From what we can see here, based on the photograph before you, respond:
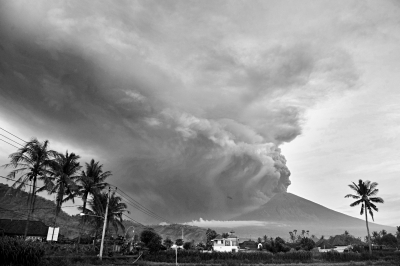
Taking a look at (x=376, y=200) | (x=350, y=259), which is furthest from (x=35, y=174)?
(x=376, y=200)

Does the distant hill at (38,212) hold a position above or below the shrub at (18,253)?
above

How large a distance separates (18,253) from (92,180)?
3330 cm

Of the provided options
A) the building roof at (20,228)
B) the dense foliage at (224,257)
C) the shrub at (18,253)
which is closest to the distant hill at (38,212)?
the building roof at (20,228)

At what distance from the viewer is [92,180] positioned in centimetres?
Answer: 5922

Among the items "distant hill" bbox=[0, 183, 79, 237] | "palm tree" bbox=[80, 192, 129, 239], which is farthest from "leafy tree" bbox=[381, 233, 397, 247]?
"distant hill" bbox=[0, 183, 79, 237]

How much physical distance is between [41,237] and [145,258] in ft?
86.2

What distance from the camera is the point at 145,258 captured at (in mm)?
62344

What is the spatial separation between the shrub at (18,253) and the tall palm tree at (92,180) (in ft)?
96.9

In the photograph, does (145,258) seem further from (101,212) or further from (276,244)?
(276,244)

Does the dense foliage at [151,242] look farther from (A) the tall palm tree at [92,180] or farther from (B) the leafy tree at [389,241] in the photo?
(B) the leafy tree at [389,241]

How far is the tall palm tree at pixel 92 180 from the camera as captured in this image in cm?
5806

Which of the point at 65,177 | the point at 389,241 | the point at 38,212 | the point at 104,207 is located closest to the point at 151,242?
the point at 104,207

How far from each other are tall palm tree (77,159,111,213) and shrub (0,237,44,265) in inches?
1163

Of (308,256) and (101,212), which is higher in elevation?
(101,212)
